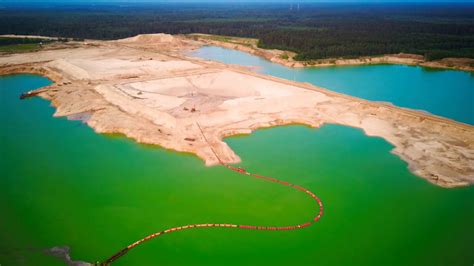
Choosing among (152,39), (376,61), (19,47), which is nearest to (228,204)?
(376,61)

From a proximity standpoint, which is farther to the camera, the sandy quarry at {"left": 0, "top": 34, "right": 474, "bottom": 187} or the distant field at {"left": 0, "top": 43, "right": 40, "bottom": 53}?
the distant field at {"left": 0, "top": 43, "right": 40, "bottom": 53}

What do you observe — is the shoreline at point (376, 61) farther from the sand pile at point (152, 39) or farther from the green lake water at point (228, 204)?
→ the green lake water at point (228, 204)

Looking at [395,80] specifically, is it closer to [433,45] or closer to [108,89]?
[433,45]

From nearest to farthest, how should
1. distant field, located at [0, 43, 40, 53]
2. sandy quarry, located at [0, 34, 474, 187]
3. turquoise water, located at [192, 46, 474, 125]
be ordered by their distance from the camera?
sandy quarry, located at [0, 34, 474, 187] → turquoise water, located at [192, 46, 474, 125] → distant field, located at [0, 43, 40, 53]

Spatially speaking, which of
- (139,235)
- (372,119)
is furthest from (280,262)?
(372,119)

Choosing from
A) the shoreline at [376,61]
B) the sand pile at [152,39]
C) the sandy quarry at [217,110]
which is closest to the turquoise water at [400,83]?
the shoreline at [376,61]

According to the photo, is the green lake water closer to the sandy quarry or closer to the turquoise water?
the sandy quarry

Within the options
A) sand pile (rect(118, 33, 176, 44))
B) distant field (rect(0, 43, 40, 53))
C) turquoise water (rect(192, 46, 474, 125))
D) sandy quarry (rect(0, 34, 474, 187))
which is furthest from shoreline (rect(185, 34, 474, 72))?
distant field (rect(0, 43, 40, 53))
